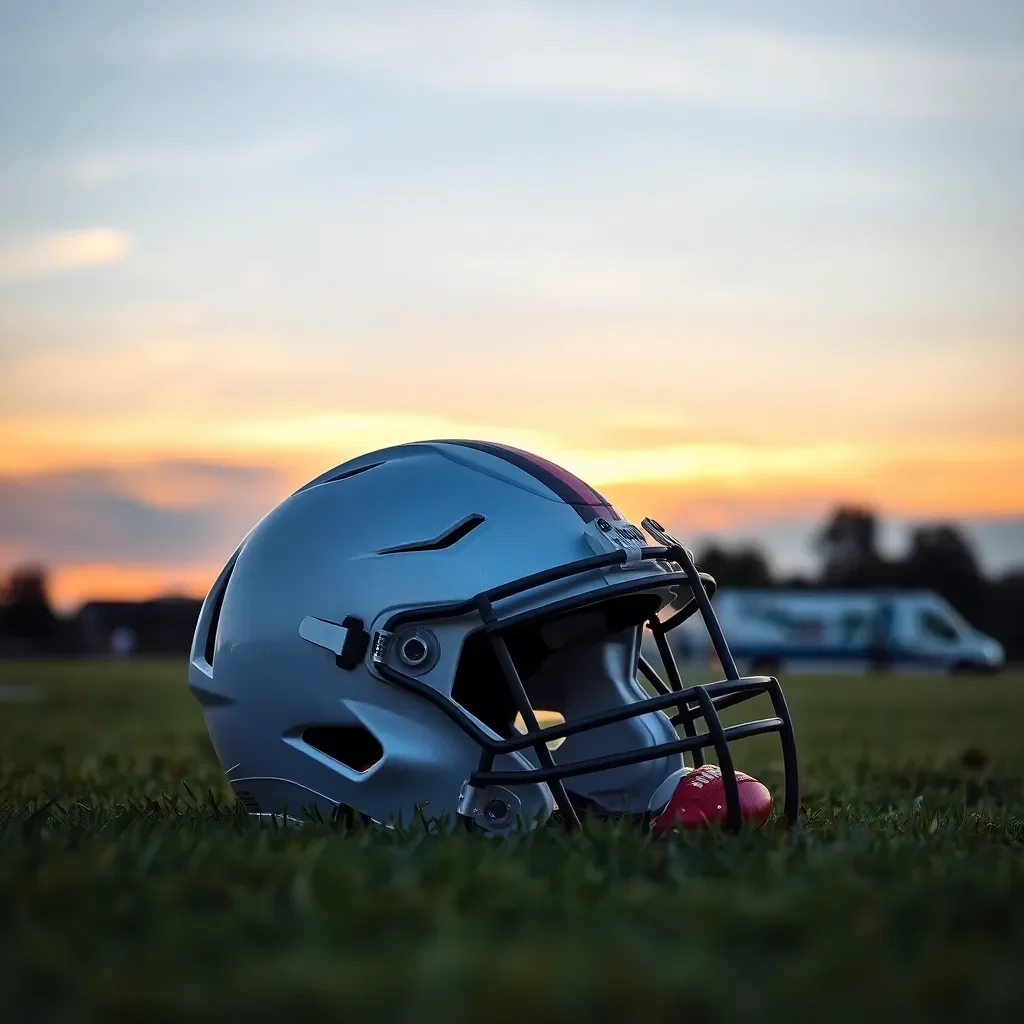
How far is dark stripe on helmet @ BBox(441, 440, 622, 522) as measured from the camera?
3.51 m

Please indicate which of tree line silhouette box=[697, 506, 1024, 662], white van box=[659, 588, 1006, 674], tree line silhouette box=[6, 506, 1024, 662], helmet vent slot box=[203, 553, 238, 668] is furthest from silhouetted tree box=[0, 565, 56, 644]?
helmet vent slot box=[203, 553, 238, 668]

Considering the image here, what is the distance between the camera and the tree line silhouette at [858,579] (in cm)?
6694

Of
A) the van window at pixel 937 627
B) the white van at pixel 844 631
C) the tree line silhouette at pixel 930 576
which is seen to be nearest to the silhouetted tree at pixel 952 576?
the tree line silhouette at pixel 930 576

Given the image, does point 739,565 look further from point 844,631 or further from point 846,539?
point 844,631

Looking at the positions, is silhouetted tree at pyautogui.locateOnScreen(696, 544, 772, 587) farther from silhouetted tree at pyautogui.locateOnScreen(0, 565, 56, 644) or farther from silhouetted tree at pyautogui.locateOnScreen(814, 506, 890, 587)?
silhouetted tree at pyautogui.locateOnScreen(0, 565, 56, 644)

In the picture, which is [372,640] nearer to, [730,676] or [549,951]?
[730,676]

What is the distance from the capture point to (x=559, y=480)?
358cm

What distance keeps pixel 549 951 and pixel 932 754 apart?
21.3 ft

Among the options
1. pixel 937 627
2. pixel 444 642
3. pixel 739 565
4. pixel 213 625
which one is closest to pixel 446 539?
pixel 444 642

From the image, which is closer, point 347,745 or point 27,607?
point 347,745

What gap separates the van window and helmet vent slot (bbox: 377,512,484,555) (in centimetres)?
3826

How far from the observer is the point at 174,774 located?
20.7 ft

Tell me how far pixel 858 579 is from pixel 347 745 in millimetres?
74454

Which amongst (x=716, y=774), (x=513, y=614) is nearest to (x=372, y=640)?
(x=513, y=614)
